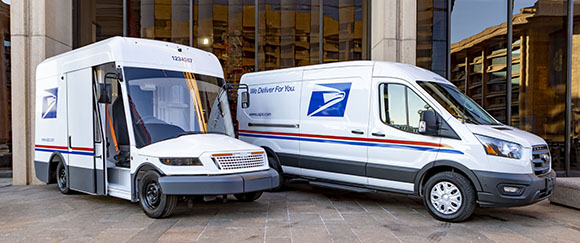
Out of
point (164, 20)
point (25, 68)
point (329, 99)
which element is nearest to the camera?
point (329, 99)

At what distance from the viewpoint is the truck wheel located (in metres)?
5.80

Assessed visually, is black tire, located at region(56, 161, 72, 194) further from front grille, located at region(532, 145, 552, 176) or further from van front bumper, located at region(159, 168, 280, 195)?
front grille, located at region(532, 145, 552, 176)

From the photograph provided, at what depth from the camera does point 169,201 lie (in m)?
5.80

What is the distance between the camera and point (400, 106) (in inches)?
254

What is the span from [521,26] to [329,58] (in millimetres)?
5195

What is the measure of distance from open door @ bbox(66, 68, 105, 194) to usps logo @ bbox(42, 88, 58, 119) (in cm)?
67

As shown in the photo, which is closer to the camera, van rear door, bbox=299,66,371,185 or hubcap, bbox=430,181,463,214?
hubcap, bbox=430,181,463,214

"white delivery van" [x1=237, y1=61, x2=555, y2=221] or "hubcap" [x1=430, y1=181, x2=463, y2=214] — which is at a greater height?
"white delivery van" [x1=237, y1=61, x2=555, y2=221]

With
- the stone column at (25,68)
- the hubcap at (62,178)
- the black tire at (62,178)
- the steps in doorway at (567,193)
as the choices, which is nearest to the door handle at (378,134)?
the steps in doorway at (567,193)

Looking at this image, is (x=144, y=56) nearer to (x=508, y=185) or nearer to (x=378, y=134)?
(x=378, y=134)

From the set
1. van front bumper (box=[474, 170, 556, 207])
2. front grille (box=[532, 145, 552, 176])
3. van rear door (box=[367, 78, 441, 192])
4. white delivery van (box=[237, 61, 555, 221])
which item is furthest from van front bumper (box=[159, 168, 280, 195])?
front grille (box=[532, 145, 552, 176])

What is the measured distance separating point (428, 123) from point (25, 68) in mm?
8828

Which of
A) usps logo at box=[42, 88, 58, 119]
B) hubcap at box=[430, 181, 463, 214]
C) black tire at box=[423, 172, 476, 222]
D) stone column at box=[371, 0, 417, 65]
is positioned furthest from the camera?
stone column at box=[371, 0, 417, 65]

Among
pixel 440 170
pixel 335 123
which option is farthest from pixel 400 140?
pixel 335 123
